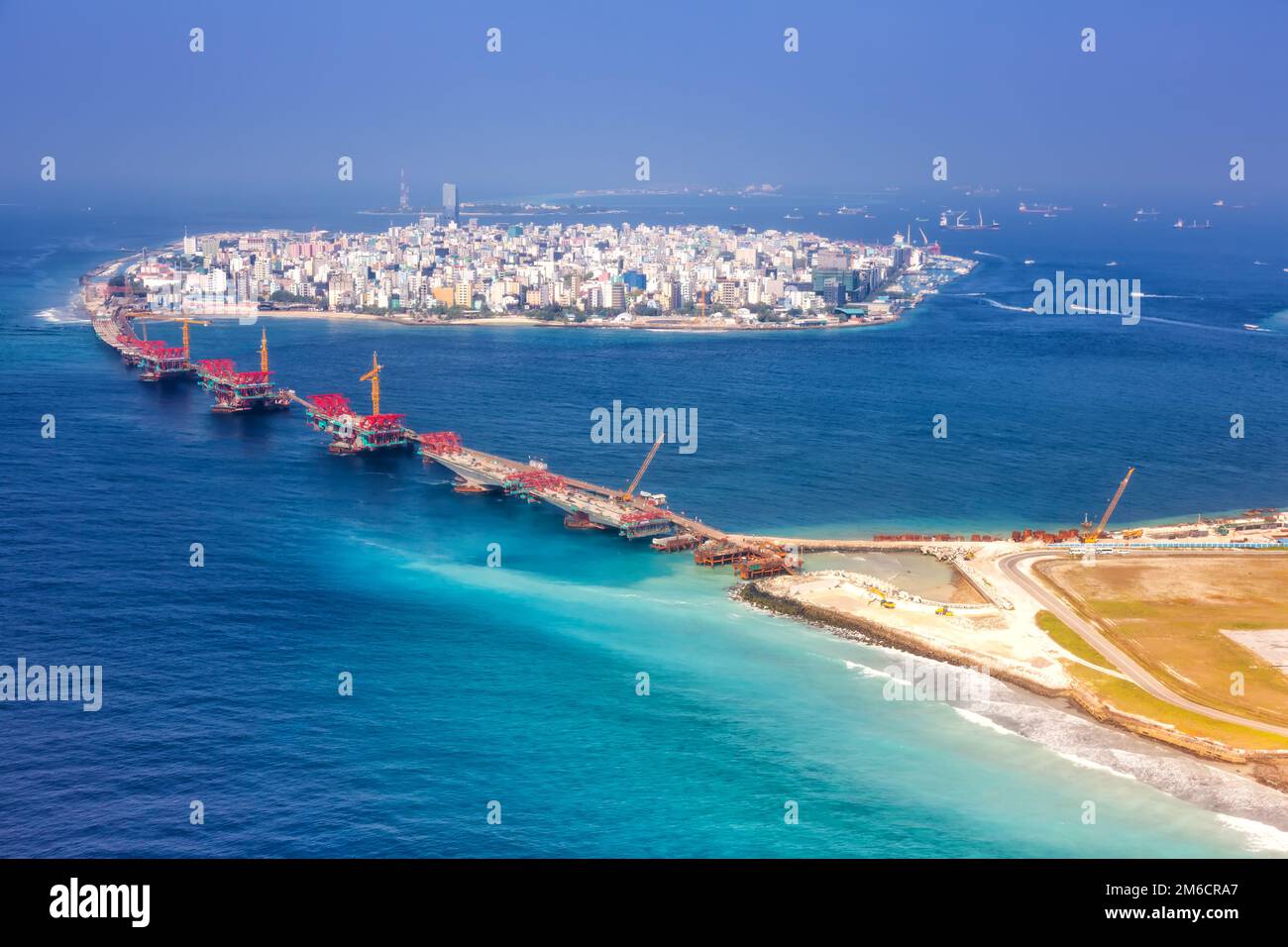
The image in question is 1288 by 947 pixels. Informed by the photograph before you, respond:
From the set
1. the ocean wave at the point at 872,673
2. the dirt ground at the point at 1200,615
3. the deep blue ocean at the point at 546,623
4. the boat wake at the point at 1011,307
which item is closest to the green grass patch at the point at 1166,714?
the dirt ground at the point at 1200,615

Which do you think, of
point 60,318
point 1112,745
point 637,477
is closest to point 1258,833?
point 1112,745

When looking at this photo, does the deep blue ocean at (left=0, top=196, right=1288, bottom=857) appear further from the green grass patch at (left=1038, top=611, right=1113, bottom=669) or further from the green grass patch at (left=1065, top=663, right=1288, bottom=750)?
the green grass patch at (left=1038, top=611, right=1113, bottom=669)

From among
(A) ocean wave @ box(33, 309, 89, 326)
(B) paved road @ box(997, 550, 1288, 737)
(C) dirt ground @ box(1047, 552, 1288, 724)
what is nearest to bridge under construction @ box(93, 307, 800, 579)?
(B) paved road @ box(997, 550, 1288, 737)

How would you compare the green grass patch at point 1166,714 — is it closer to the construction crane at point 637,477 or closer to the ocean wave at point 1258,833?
the ocean wave at point 1258,833

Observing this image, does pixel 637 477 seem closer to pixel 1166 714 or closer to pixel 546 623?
pixel 546 623

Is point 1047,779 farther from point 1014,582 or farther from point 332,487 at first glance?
point 332,487

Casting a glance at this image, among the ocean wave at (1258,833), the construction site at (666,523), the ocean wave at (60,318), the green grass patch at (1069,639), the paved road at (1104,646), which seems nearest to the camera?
the ocean wave at (1258,833)
